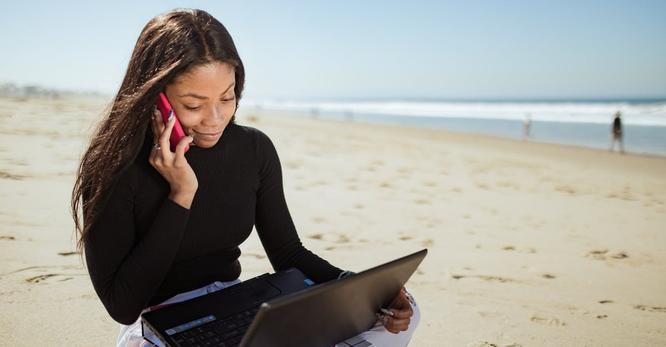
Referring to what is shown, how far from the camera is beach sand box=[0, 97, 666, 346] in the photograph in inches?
110

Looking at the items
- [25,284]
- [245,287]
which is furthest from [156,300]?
[25,284]

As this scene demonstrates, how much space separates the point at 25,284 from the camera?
113 inches

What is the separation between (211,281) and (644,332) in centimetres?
273

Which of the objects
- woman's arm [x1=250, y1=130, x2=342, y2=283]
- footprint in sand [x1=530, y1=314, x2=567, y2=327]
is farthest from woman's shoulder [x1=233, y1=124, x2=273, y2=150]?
footprint in sand [x1=530, y1=314, x2=567, y2=327]

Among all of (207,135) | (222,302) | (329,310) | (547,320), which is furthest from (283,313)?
(547,320)

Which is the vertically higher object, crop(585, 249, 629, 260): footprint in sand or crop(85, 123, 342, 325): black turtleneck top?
crop(85, 123, 342, 325): black turtleneck top

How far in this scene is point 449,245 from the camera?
4.44 meters

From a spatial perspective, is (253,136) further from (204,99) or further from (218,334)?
(218,334)

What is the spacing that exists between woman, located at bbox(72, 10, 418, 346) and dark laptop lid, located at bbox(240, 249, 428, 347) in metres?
0.14

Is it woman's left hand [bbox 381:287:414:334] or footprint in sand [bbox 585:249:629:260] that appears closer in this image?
woman's left hand [bbox 381:287:414:334]

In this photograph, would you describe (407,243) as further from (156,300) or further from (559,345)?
(156,300)

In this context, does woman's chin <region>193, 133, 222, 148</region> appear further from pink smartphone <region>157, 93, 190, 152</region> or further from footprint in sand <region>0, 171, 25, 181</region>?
footprint in sand <region>0, 171, 25, 181</region>

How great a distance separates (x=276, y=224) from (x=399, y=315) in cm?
69

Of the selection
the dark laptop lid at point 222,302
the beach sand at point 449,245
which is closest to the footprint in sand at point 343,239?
the beach sand at point 449,245
